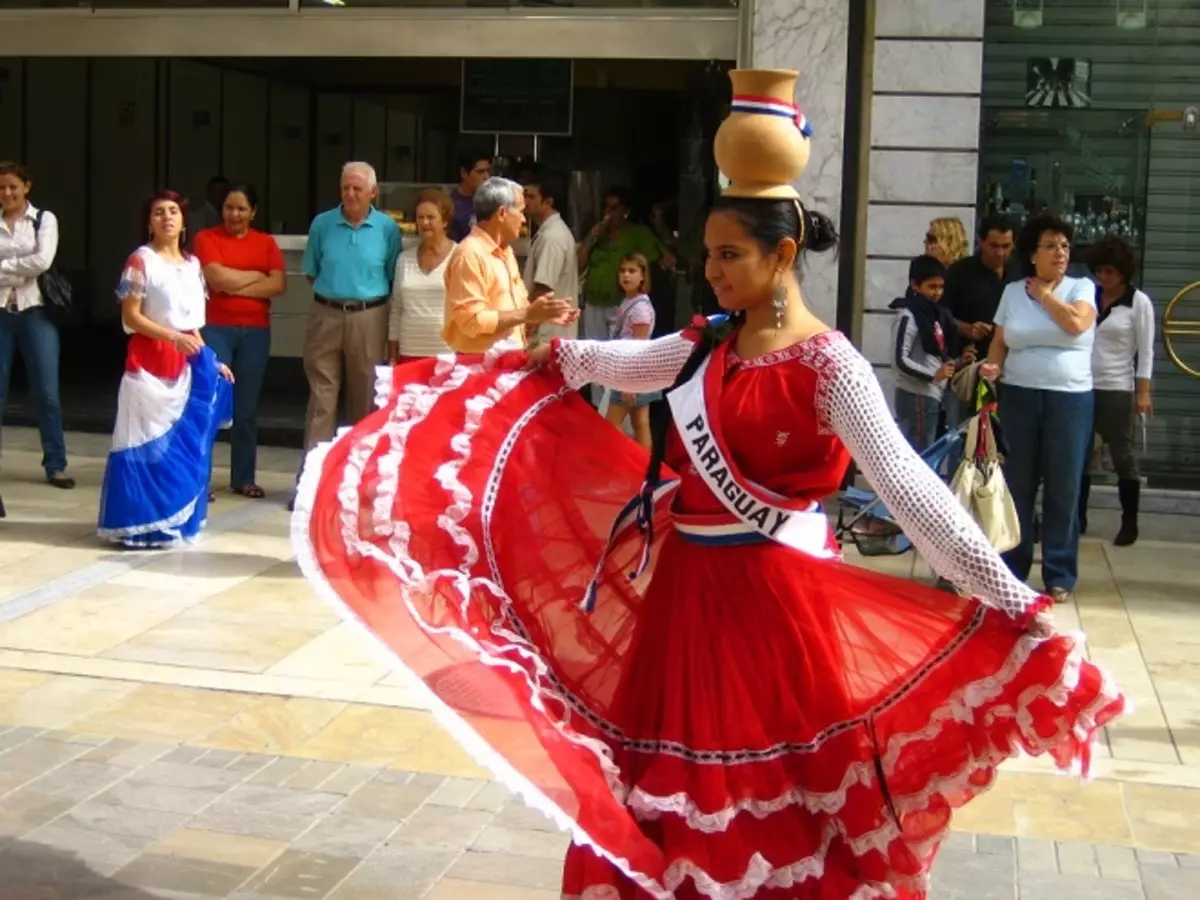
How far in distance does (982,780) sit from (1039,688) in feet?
0.80

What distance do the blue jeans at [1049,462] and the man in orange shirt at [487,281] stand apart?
244 cm

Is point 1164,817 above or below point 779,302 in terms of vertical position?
below

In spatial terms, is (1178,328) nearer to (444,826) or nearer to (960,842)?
(960,842)

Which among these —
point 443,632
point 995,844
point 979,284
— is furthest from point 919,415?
point 443,632

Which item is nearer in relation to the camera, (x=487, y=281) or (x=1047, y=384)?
(x=487, y=281)

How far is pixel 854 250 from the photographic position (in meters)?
11.7

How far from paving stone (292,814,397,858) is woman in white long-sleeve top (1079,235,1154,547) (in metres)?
5.96

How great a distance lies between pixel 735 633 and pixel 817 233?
0.88 m

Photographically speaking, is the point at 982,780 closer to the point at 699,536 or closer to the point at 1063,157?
the point at 699,536

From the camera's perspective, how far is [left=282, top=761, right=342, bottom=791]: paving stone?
5.46 meters

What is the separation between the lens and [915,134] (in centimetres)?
1124

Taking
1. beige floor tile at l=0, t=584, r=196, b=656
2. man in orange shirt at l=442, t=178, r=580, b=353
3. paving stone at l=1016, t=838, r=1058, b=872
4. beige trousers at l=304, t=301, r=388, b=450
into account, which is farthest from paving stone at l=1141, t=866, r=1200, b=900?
beige trousers at l=304, t=301, r=388, b=450

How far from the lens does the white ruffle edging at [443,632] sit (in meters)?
3.23

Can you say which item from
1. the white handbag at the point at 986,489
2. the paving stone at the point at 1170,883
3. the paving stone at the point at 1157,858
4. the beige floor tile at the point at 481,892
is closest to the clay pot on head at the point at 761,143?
the beige floor tile at the point at 481,892
